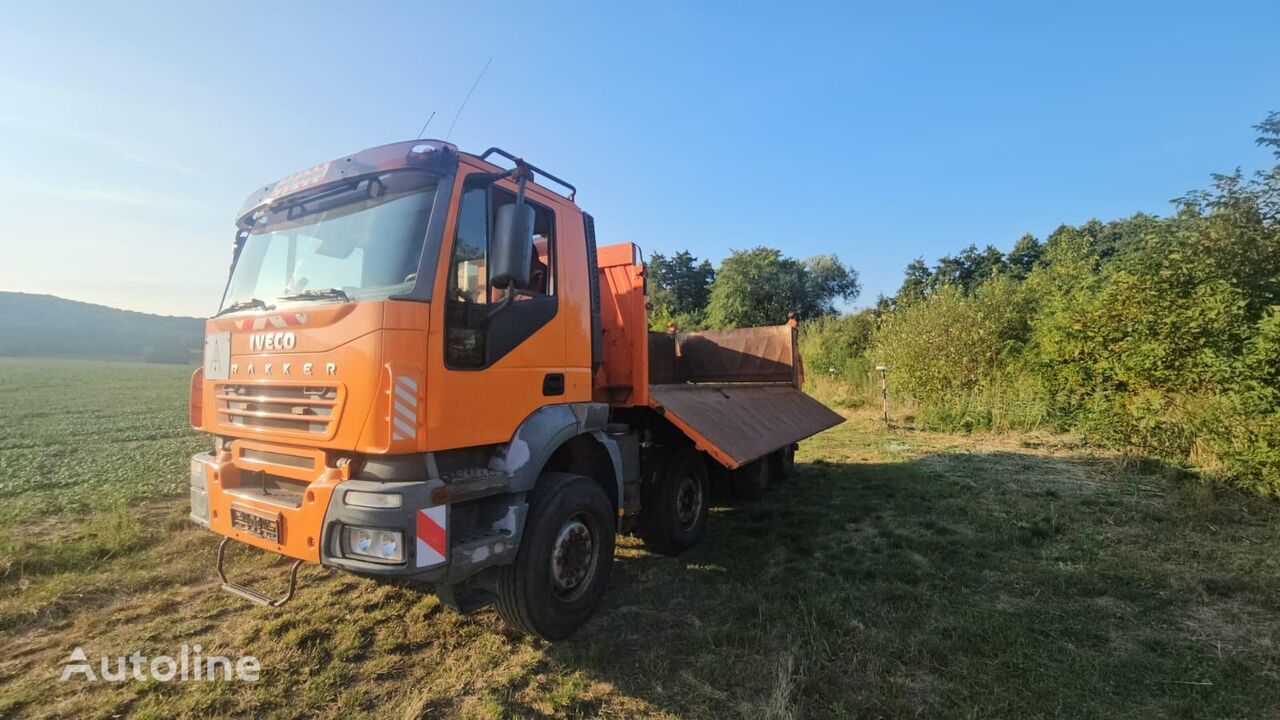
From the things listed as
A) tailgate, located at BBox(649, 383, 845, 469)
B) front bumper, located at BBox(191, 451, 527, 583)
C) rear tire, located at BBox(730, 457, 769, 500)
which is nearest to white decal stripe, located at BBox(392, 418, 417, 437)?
front bumper, located at BBox(191, 451, 527, 583)

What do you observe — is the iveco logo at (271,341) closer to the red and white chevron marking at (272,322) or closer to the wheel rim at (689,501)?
the red and white chevron marking at (272,322)

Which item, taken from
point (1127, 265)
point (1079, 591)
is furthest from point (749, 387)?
point (1127, 265)

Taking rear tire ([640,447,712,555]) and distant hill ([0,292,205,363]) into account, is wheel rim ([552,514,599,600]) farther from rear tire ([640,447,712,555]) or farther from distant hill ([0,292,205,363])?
distant hill ([0,292,205,363])

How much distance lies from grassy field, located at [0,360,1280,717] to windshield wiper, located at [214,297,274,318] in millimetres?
2137

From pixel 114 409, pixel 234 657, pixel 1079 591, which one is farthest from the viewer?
pixel 114 409

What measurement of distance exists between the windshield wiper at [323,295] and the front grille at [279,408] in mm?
500

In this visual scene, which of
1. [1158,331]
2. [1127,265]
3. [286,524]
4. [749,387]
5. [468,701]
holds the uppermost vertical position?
[1127,265]

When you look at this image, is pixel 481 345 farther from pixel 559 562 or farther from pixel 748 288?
pixel 748 288

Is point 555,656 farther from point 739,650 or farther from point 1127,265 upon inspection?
point 1127,265

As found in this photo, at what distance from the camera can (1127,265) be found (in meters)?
9.03

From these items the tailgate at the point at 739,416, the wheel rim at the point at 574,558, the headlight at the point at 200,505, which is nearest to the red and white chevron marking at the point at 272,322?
the headlight at the point at 200,505

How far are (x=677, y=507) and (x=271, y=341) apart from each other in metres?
3.66

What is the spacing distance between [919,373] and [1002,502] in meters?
9.20

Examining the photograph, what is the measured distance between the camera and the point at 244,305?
3.68 m
